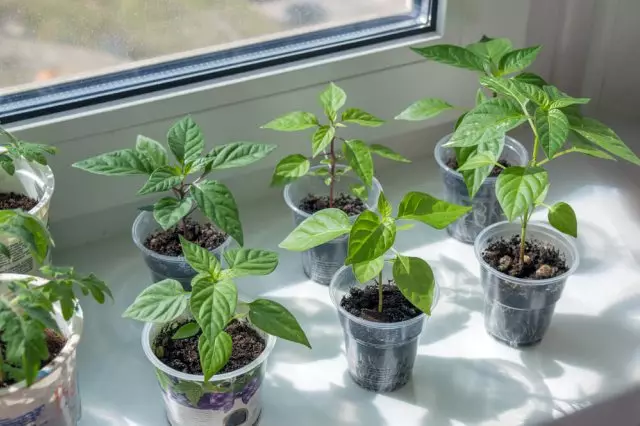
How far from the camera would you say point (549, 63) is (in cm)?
126

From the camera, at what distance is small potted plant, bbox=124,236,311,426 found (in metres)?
0.76

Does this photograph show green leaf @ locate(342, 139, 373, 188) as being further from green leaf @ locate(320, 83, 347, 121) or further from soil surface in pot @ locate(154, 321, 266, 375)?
soil surface in pot @ locate(154, 321, 266, 375)

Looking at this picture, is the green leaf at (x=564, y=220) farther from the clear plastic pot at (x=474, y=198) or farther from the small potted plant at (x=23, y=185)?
the small potted plant at (x=23, y=185)

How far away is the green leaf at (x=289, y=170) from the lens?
100 cm

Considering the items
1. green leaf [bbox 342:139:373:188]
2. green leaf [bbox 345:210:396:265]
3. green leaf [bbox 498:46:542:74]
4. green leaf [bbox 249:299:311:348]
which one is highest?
green leaf [bbox 498:46:542:74]

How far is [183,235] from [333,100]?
0.24 m

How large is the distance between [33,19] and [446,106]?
0.48 meters

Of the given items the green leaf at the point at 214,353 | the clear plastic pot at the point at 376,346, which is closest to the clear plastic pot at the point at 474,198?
the clear plastic pot at the point at 376,346

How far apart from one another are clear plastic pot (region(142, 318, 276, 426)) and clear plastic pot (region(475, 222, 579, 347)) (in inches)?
10.3

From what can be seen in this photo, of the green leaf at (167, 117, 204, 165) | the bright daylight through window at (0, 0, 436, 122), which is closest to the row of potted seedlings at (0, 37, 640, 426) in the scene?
the green leaf at (167, 117, 204, 165)

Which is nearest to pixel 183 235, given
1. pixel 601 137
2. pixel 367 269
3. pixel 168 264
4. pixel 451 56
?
pixel 168 264

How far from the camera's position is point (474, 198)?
3.54ft

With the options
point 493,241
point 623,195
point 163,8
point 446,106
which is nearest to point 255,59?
point 163,8

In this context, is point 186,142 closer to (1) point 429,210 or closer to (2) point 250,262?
(2) point 250,262
